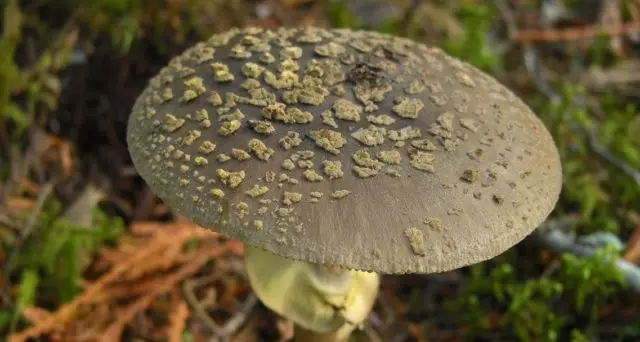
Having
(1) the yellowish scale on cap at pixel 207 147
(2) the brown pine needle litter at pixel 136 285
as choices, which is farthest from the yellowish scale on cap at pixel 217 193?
(2) the brown pine needle litter at pixel 136 285

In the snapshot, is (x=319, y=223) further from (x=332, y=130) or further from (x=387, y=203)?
(x=332, y=130)

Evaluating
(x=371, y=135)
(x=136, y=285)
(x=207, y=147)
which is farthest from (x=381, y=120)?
(x=136, y=285)

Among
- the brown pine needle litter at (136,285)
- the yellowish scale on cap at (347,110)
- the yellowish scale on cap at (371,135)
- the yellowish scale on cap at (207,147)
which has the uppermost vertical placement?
the yellowish scale on cap at (347,110)

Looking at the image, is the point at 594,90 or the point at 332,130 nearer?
the point at 332,130

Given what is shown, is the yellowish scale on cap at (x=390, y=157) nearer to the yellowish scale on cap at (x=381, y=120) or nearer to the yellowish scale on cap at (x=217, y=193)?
the yellowish scale on cap at (x=381, y=120)

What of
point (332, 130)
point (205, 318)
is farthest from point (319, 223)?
point (205, 318)

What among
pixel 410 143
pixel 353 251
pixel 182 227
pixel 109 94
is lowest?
pixel 182 227

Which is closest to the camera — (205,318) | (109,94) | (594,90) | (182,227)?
(205,318)

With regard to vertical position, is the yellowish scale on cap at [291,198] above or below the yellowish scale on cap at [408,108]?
below
